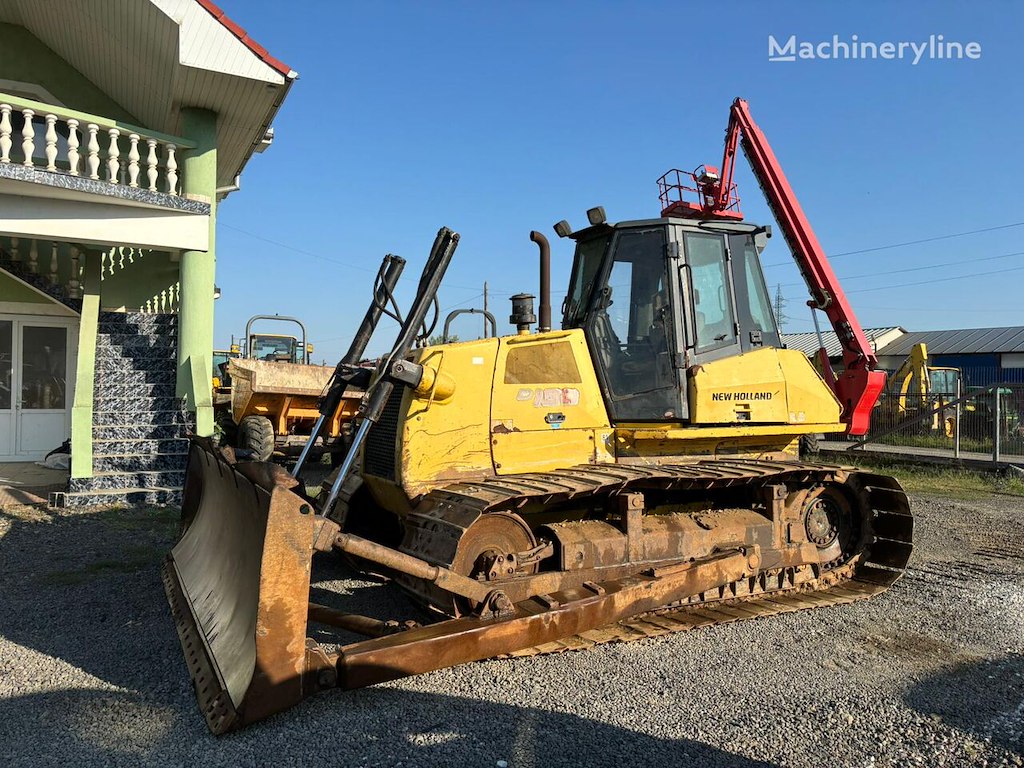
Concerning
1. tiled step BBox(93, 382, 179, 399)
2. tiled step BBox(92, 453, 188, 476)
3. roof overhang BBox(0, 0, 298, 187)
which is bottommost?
tiled step BBox(92, 453, 188, 476)

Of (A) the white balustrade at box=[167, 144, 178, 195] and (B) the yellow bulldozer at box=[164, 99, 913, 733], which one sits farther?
(A) the white balustrade at box=[167, 144, 178, 195]

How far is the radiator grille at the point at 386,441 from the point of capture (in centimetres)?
Answer: 484

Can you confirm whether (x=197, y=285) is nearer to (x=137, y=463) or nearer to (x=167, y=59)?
(x=137, y=463)

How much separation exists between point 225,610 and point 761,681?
2990mm

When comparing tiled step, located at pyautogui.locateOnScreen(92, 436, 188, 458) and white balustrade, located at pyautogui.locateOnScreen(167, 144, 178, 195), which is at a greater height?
white balustrade, located at pyautogui.locateOnScreen(167, 144, 178, 195)

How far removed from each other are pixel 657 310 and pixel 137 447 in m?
7.31

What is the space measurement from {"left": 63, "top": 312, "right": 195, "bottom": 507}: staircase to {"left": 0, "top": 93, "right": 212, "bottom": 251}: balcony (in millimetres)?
1531

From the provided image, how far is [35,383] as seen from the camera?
12.0 metres

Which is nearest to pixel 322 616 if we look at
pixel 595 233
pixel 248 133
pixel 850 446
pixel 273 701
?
pixel 273 701

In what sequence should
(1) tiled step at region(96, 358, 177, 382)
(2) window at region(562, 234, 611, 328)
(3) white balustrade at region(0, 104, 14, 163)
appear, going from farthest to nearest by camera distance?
1. (1) tiled step at region(96, 358, 177, 382)
2. (3) white balustrade at region(0, 104, 14, 163)
3. (2) window at region(562, 234, 611, 328)

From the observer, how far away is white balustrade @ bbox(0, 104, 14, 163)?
881 centimetres

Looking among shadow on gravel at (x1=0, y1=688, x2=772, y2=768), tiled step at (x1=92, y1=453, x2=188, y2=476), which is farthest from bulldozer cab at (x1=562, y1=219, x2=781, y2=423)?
tiled step at (x1=92, y1=453, x2=188, y2=476)

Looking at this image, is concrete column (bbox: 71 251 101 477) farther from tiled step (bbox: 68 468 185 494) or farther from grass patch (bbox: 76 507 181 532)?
grass patch (bbox: 76 507 181 532)

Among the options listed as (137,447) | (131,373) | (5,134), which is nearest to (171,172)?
(5,134)
